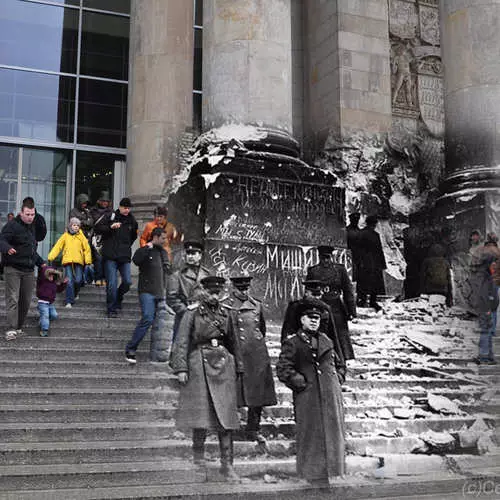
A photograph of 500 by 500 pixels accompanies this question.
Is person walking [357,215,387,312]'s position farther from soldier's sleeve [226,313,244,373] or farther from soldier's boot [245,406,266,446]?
soldier's sleeve [226,313,244,373]

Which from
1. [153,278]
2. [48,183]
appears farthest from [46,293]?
[48,183]

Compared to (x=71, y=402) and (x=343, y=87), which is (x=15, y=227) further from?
(x=343, y=87)

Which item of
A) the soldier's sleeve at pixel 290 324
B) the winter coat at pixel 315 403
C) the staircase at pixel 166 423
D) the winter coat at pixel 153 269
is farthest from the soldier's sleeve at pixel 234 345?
the winter coat at pixel 153 269

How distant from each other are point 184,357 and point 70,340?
273 centimetres

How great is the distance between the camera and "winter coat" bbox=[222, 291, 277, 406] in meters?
7.30

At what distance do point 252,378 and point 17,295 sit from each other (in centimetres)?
331

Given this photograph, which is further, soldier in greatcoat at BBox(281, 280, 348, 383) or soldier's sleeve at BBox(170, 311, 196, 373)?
soldier in greatcoat at BBox(281, 280, 348, 383)

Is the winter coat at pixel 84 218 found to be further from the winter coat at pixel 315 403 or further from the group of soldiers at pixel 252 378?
the winter coat at pixel 315 403

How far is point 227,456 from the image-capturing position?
661 centimetres

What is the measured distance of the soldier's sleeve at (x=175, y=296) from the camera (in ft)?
27.5

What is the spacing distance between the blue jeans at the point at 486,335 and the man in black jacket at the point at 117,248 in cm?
491

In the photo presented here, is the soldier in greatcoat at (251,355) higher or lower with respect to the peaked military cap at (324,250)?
lower

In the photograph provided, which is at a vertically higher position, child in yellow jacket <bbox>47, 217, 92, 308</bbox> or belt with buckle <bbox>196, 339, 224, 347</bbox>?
child in yellow jacket <bbox>47, 217, 92, 308</bbox>

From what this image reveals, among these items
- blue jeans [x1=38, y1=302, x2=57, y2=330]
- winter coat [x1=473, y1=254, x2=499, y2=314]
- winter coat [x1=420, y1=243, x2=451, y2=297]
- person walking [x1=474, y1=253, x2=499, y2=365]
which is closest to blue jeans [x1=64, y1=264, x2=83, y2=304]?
blue jeans [x1=38, y1=302, x2=57, y2=330]
